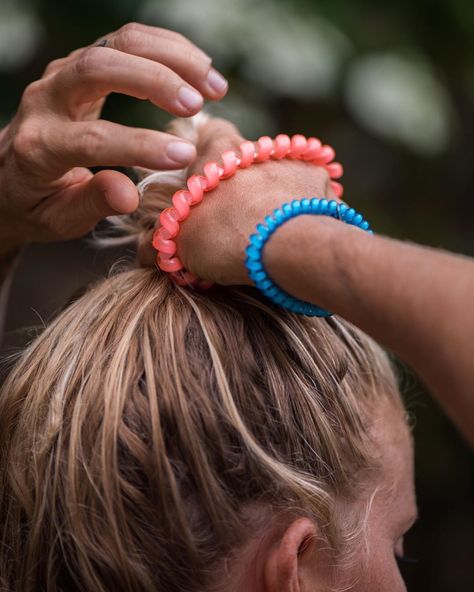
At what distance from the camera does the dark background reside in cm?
246

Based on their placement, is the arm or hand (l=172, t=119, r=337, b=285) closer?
the arm

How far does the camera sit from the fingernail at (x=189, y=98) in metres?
1.14

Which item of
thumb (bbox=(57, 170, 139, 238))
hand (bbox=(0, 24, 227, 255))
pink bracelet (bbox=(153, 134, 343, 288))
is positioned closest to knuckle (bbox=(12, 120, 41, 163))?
hand (bbox=(0, 24, 227, 255))

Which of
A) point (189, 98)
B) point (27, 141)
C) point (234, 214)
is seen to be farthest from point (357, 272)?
point (27, 141)

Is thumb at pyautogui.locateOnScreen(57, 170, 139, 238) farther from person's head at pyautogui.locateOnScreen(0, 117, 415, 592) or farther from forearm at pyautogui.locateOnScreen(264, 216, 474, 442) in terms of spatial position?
forearm at pyautogui.locateOnScreen(264, 216, 474, 442)

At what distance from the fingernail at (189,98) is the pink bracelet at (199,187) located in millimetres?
99

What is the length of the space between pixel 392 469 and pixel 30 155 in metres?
0.85

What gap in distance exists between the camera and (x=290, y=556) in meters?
1.19

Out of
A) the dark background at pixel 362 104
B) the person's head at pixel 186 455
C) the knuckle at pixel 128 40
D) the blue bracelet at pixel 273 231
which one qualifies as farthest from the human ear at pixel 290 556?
the knuckle at pixel 128 40

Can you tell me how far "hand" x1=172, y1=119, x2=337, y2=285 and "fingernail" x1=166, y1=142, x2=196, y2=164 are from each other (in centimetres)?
11

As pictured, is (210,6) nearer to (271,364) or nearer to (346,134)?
(346,134)

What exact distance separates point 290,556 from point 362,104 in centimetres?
198

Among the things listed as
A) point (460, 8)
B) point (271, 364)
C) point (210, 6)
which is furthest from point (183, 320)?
point (460, 8)

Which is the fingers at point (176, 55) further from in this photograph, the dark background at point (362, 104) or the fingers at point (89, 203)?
the dark background at point (362, 104)
